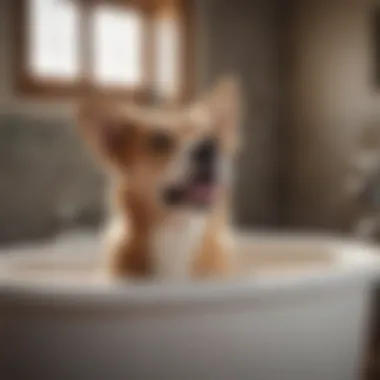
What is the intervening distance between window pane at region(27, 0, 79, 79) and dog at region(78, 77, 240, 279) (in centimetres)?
72

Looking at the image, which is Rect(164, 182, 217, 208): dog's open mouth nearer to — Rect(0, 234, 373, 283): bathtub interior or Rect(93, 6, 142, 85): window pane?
Rect(0, 234, 373, 283): bathtub interior

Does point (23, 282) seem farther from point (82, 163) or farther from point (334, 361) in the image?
point (82, 163)

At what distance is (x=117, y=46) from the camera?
1.87 metres

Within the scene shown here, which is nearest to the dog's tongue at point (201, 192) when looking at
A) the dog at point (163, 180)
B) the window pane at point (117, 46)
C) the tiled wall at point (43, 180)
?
the dog at point (163, 180)

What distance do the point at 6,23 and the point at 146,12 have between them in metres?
0.41

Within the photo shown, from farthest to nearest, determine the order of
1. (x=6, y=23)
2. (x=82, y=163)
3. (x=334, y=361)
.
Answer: (x=82, y=163) → (x=6, y=23) → (x=334, y=361)

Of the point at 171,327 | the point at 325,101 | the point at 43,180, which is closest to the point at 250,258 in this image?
the point at 171,327

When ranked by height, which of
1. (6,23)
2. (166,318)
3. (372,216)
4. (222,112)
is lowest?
(372,216)

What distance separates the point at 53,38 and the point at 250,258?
2.52 ft

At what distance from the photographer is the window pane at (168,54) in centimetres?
197

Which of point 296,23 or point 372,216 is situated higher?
point 296,23

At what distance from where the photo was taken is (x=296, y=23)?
2211mm

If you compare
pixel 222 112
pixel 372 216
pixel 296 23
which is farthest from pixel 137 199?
pixel 296 23

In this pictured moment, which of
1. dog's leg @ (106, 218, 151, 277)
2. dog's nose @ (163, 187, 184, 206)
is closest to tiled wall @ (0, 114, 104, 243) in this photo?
dog's leg @ (106, 218, 151, 277)
